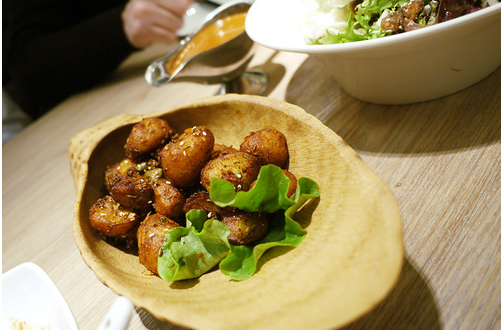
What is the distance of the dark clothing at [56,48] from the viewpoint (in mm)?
2791

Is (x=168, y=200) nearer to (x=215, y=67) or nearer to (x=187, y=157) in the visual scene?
(x=187, y=157)

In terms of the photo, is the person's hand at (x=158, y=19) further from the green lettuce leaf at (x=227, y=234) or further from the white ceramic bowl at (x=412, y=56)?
the green lettuce leaf at (x=227, y=234)

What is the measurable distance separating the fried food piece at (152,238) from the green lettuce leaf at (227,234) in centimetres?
3

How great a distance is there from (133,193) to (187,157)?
180mm

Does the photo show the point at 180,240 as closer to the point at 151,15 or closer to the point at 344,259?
the point at 344,259

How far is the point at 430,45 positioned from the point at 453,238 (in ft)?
1.71

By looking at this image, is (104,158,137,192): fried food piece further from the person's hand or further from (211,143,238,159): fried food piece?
the person's hand

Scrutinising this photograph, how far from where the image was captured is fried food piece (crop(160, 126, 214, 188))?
40.6 inches

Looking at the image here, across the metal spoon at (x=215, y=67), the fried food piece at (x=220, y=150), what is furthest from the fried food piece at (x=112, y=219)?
the metal spoon at (x=215, y=67)

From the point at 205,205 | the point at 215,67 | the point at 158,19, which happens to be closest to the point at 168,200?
the point at 205,205

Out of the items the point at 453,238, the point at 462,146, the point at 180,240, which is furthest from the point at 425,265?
→ the point at 180,240

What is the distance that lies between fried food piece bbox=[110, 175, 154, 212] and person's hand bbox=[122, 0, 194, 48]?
1878 mm

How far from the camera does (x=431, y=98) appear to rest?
1.22 meters

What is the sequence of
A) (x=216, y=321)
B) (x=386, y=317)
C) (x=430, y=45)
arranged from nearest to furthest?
(x=216, y=321)
(x=386, y=317)
(x=430, y=45)
